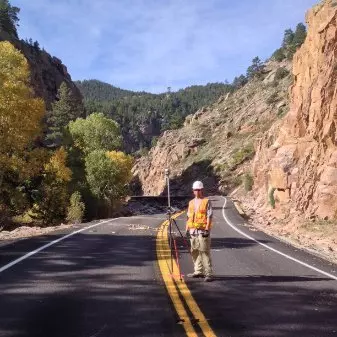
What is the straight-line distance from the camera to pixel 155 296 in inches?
291

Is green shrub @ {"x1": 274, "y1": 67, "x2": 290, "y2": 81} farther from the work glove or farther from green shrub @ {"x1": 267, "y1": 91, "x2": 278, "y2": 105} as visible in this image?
the work glove

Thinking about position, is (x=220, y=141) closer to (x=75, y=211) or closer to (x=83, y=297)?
(x=75, y=211)

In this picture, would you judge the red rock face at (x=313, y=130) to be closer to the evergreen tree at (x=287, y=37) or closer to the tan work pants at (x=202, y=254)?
the tan work pants at (x=202, y=254)

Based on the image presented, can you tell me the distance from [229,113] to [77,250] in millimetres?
99873

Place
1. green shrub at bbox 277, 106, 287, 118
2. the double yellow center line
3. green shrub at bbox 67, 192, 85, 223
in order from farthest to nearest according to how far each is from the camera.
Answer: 1. green shrub at bbox 277, 106, 287, 118
2. green shrub at bbox 67, 192, 85, 223
3. the double yellow center line

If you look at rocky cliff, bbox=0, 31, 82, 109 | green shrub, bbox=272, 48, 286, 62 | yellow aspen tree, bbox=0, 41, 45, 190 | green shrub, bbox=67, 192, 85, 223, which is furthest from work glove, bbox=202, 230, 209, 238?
green shrub, bbox=272, 48, 286, 62

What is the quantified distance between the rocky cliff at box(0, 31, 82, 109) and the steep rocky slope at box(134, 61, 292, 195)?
25226mm

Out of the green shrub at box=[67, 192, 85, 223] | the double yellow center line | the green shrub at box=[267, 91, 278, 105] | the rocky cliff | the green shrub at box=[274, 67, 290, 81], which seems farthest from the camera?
the green shrub at box=[274, 67, 290, 81]

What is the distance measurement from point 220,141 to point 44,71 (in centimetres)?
3672

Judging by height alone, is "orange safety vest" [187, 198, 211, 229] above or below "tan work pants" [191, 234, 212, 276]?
above

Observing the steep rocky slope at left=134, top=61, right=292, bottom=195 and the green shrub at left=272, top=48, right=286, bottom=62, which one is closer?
the steep rocky slope at left=134, top=61, right=292, bottom=195

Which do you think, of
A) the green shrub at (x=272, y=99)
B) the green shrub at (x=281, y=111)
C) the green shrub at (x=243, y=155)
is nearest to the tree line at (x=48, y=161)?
the green shrub at (x=243, y=155)

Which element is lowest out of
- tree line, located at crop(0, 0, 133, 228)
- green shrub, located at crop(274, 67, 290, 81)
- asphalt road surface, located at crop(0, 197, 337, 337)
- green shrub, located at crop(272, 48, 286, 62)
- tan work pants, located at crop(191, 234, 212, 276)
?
asphalt road surface, located at crop(0, 197, 337, 337)

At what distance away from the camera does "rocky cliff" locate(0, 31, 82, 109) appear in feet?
243
